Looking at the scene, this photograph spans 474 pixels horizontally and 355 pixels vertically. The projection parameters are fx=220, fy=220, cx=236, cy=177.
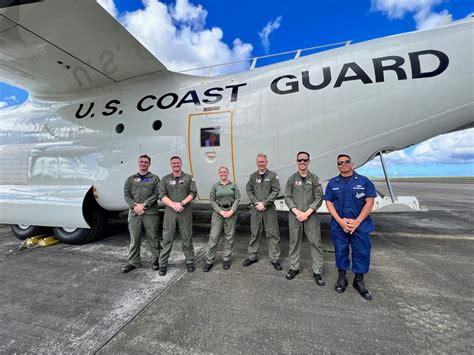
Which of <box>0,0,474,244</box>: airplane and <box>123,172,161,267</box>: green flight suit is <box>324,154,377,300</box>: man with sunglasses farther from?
<box>123,172,161,267</box>: green flight suit

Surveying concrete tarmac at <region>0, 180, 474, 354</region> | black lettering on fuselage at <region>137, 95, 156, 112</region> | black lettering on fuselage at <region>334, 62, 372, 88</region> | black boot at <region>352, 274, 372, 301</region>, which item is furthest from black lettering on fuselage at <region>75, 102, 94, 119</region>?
black boot at <region>352, 274, 372, 301</region>

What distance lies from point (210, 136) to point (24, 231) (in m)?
5.13

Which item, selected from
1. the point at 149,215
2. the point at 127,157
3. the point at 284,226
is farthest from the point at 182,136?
the point at 284,226

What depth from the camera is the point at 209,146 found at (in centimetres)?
433

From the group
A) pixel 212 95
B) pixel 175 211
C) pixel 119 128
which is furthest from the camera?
pixel 119 128

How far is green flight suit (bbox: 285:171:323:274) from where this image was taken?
308 centimetres

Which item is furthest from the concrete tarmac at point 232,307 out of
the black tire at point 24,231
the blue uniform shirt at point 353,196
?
the black tire at point 24,231

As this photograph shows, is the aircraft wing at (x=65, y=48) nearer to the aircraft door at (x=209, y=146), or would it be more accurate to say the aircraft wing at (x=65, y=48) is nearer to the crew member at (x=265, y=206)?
the aircraft door at (x=209, y=146)

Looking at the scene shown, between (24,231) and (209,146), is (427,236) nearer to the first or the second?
(209,146)

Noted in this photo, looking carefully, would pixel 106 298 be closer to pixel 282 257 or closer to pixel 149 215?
pixel 149 215

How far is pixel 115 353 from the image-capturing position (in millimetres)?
1936

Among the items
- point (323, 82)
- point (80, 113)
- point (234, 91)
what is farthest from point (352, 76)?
point (80, 113)

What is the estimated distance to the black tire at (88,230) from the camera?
486cm

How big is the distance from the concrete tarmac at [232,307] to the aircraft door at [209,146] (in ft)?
5.01
